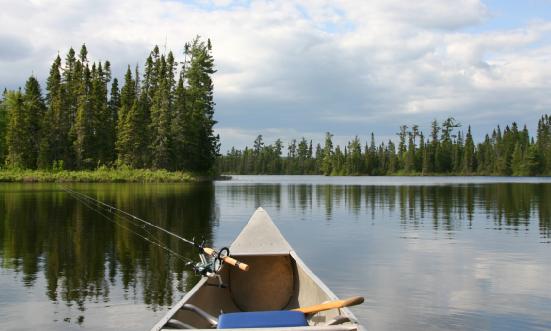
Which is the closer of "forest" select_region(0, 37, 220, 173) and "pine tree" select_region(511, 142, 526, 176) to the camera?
"forest" select_region(0, 37, 220, 173)

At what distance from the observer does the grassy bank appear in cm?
7125

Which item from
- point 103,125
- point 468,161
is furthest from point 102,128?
point 468,161

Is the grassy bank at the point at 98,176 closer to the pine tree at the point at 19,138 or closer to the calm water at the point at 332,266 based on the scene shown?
the pine tree at the point at 19,138

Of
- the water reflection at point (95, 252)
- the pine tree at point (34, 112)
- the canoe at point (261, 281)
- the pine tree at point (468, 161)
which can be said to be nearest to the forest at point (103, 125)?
the pine tree at point (34, 112)

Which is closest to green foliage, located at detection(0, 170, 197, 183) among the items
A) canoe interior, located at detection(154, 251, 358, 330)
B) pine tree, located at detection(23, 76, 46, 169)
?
pine tree, located at detection(23, 76, 46, 169)

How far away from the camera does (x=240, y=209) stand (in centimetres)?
3447

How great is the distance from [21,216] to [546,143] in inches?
7184

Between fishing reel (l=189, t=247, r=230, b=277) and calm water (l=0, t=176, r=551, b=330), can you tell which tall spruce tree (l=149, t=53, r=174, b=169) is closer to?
calm water (l=0, t=176, r=551, b=330)

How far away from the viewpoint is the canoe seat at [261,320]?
6051 mm

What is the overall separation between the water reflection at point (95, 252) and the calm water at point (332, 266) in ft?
0.14

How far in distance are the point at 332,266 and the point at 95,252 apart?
785 cm

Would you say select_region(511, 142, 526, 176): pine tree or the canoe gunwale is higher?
select_region(511, 142, 526, 176): pine tree

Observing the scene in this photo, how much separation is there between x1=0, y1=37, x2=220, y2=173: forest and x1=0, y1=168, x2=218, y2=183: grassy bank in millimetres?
2692

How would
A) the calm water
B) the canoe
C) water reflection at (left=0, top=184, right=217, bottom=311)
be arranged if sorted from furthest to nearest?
water reflection at (left=0, top=184, right=217, bottom=311) → the calm water → the canoe
